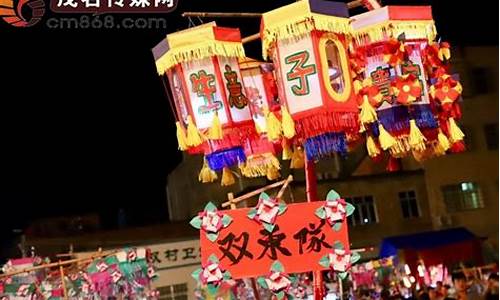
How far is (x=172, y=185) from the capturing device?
18.6 meters

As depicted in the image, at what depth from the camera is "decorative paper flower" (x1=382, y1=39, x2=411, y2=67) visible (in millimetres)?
4090

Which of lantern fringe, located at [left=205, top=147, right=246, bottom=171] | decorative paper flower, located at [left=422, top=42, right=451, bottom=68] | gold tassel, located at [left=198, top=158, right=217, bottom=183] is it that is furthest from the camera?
gold tassel, located at [left=198, top=158, right=217, bottom=183]

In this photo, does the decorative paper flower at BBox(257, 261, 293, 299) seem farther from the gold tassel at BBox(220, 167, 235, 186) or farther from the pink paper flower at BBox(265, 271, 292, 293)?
the gold tassel at BBox(220, 167, 235, 186)

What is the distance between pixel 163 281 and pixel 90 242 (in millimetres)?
2381

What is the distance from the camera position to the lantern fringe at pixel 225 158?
4552 mm

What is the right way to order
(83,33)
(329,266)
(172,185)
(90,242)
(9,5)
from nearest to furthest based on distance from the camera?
(329,266) → (9,5) → (83,33) → (90,242) → (172,185)

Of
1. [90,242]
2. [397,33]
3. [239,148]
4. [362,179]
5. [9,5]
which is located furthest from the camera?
[362,179]

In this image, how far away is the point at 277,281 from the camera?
3.56 meters

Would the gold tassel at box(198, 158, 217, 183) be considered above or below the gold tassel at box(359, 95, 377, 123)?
below

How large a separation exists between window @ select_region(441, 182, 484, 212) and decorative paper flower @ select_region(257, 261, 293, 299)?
44.0ft

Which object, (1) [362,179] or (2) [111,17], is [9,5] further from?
(1) [362,179]

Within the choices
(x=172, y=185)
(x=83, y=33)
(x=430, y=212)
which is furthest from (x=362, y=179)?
(x=83, y=33)

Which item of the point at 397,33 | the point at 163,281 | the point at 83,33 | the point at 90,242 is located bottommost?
the point at 163,281

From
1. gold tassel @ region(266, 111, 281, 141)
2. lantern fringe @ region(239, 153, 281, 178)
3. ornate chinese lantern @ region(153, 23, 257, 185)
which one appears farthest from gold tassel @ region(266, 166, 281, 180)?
gold tassel @ region(266, 111, 281, 141)
